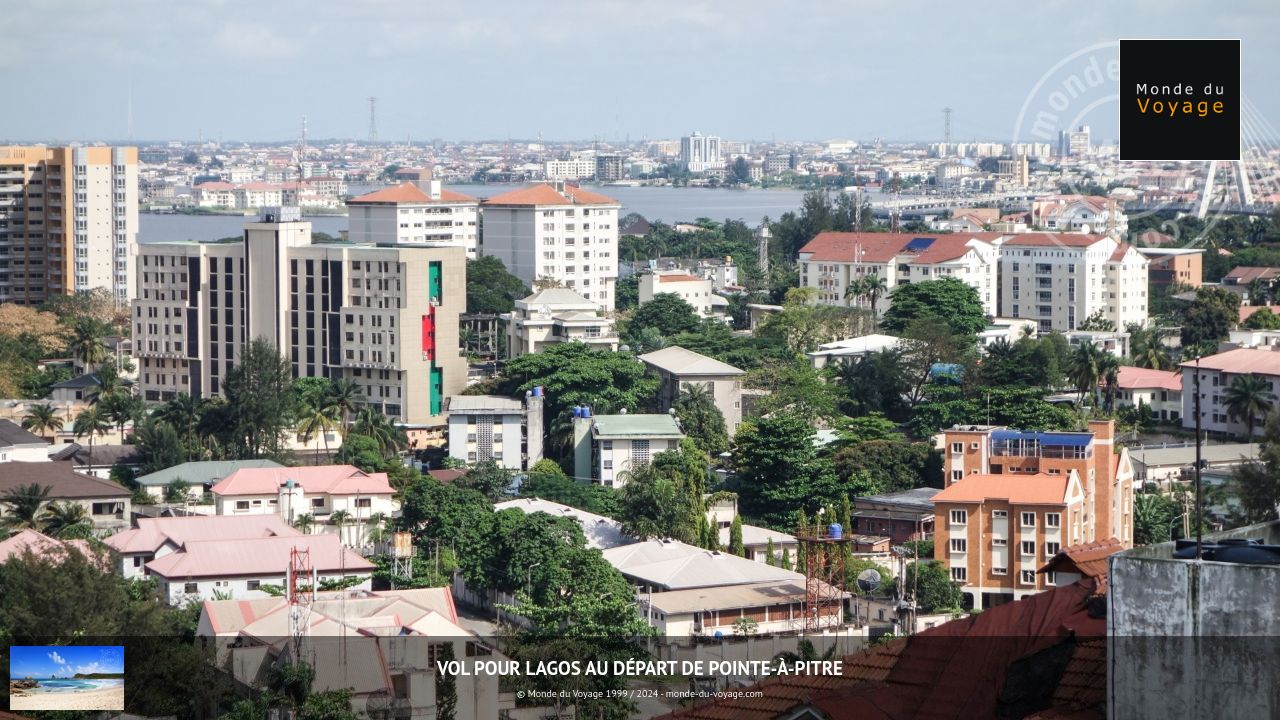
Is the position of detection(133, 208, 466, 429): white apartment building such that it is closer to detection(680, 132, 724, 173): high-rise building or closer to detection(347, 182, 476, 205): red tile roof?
detection(347, 182, 476, 205): red tile roof

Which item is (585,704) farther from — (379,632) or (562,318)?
(562,318)

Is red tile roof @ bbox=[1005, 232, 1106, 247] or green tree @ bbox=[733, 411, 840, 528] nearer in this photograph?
green tree @ bbox=[733, 411, 840, 528]

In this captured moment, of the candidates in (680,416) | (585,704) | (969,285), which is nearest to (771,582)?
(585,704)

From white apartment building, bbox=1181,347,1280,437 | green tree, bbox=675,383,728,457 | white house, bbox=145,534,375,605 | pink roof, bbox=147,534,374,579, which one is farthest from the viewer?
white apartment building, bbox=1181,347,1280,437

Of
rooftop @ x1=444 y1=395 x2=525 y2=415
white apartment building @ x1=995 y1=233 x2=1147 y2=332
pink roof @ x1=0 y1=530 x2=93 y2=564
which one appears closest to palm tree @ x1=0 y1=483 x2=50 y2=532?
pink roof @ x1=0 y1=530 x2=93 y2=564

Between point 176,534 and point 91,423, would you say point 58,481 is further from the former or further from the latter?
point 91,423

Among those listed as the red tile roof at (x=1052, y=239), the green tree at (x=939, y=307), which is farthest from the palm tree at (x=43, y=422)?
the red tile roof at (x=1052, y=239)

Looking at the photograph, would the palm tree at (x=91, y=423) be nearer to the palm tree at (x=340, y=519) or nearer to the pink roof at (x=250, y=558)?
the palm tree at (x=340, y=519)
